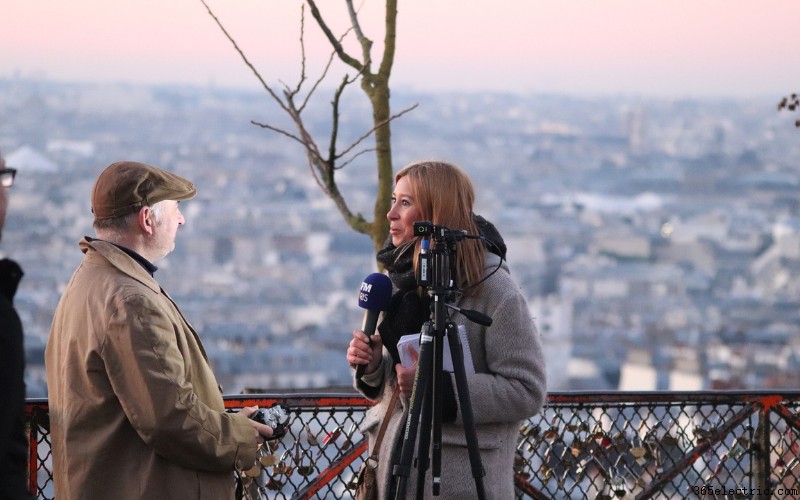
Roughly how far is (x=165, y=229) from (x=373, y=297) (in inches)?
21.9

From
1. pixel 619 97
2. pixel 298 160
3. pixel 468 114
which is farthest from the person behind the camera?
pixel 619 97

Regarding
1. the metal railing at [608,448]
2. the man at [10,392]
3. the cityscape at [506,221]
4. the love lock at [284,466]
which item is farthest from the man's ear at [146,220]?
the cityscape at [506,221]

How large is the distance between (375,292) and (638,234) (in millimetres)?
65246

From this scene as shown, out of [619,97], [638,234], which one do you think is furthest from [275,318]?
[619,97]

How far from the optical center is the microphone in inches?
112

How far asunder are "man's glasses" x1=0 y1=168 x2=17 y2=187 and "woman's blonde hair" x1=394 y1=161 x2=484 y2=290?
43.5 inches

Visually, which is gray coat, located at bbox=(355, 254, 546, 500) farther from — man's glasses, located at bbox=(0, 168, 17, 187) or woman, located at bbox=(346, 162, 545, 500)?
man's glasses, located at bbox=(0, 168, 17, 187)

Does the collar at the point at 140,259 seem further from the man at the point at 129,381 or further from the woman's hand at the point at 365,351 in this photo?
the woman's hand at the point at 365,351

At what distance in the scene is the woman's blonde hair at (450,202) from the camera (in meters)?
2.92

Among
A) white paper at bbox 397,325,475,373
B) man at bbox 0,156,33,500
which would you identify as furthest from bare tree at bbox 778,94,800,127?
man at bbox 0,156,33,500

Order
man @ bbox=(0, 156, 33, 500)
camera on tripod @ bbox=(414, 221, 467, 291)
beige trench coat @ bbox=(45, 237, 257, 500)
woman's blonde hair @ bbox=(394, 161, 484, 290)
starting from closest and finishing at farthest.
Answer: man @ bbox=(0, 156, 33, 500) < beige trench coat @ bbox=(45, 237, 257, 500) < camera on tripod @ bbox=(414, 221, 467, 291) < woman's blonde hair @ bbox=(394, 161, 484, 290)

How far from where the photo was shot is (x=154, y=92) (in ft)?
218

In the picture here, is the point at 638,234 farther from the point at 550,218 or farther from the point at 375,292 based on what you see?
the point at 375,292

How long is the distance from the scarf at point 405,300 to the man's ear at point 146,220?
0.66 meters
